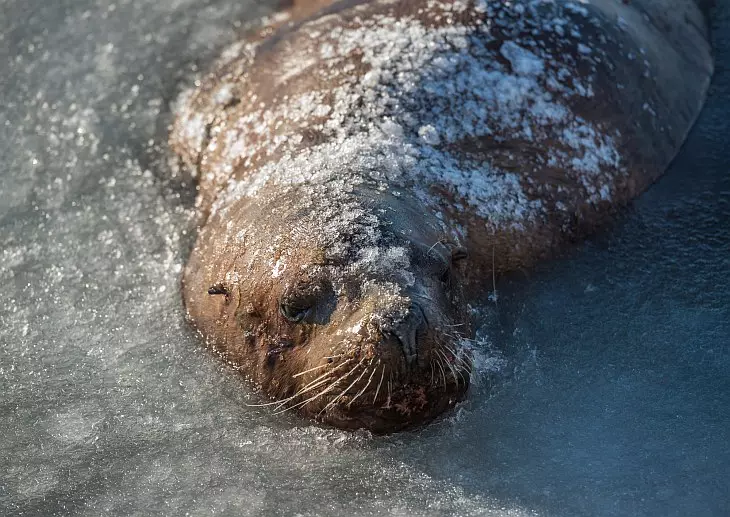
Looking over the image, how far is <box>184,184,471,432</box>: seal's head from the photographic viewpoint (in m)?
3.57

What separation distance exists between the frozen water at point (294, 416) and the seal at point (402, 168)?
16 centimetres

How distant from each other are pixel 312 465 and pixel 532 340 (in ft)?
4.04

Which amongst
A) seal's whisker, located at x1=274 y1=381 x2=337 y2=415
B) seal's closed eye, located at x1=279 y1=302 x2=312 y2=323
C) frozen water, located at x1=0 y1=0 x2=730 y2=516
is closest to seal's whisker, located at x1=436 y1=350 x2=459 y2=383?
frozen water, located at x1=0 y1=0 x2=730 y2=516

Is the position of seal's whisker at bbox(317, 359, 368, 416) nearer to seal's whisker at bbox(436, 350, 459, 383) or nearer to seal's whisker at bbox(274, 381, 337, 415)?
seal's whisker at bbox(274, 381, 337, 415)

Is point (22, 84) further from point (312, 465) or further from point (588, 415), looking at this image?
point (588, 415)

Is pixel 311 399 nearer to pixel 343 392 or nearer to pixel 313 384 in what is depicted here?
pixel 313 384

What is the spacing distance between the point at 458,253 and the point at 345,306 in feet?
2.22

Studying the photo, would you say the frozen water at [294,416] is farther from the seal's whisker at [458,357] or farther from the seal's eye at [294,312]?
the seal's eye at [294,312]

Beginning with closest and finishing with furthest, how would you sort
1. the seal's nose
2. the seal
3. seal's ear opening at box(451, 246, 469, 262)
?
1. the seal's nose
2. the seal
3. seal's ear opening at box(451, 246, 469, 262)

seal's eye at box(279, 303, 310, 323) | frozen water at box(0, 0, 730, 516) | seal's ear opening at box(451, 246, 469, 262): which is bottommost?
frozen water at box(0, 0, 730, 516)

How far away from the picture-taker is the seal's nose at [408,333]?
3.48 m

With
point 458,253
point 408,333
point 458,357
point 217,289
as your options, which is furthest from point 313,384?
point 458,253

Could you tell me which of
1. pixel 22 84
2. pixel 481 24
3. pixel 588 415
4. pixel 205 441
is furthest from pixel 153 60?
pixel 588 415

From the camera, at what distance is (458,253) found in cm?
410
